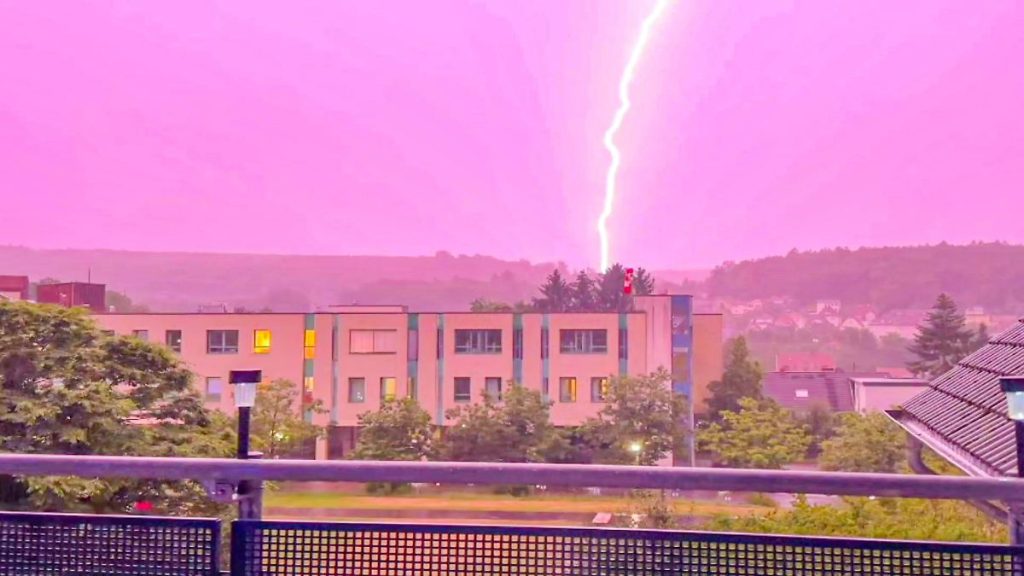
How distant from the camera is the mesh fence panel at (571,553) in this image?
978 mm

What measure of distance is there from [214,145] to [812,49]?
10.5m

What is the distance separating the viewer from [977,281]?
8.02m

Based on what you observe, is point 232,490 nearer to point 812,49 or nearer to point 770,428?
point 770,428

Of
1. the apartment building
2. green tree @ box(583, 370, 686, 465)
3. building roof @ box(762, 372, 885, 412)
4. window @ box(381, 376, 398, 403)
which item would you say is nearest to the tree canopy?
building roof @ box(762, 372, 885, 412)

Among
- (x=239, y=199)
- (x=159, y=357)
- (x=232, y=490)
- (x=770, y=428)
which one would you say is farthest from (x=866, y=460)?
(x=239, y=199)

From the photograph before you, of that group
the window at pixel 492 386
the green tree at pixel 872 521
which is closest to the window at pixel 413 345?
the window at pixel 492 386

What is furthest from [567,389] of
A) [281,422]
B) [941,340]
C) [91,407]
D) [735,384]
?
[91,407]

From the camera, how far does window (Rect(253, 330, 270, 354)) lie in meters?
7.59

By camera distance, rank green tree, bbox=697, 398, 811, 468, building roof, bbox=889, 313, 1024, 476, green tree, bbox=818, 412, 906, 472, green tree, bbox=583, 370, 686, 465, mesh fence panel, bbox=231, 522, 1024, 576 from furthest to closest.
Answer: green tree, bbox=583, 370, 686, 465
green tree, bbox=697, 398, 811, 468
green tree, bbox=818, 412, 906, 472
building roof, bbox=889, 313, 1024, 476
mesh fence panel, bbox=231, 522, 1024, 576

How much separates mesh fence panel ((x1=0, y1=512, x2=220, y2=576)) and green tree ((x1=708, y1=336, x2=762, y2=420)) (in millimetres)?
6575

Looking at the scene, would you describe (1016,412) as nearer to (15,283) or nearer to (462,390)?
(462,390)

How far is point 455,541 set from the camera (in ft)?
3.47

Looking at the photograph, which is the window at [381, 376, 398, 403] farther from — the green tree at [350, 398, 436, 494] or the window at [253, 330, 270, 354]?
the window at [253, 330, 270, 354]

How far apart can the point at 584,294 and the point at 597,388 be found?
183cm
